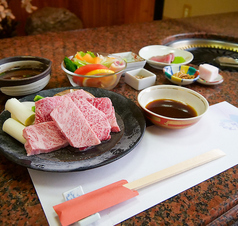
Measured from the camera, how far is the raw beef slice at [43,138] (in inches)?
29.5

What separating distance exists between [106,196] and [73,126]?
27 centimetres

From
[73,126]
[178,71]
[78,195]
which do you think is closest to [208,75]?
[178,71]

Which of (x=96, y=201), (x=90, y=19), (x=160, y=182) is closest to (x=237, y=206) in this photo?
(x=160, y=182)

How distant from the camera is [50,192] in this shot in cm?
69

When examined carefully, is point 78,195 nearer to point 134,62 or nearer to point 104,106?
point 104,106

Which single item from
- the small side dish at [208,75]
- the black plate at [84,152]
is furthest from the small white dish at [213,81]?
the black plate at [84,152]

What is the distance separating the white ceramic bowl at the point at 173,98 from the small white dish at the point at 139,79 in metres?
0.18

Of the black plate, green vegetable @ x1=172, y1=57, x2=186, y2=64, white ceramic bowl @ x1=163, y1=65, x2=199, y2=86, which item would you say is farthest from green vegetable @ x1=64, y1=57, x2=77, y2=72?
green vegetable @ x1=172, y1=57, x2=186, y2=64

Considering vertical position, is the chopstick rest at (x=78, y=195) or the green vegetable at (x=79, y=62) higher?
the green vegetable at (x=79, y=62)

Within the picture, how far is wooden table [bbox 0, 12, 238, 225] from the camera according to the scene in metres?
0.64

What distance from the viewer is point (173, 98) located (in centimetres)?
112

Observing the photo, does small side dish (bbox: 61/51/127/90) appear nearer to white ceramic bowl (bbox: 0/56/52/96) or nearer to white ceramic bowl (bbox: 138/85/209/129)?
white ceramic bowl (bbox: 0/56/52/96)

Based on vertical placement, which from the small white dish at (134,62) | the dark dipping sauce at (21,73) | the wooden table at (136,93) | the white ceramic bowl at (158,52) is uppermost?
the dark dipping sauce at (21,73)

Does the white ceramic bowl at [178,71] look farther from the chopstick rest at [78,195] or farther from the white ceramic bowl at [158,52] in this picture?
the chopstick rest at [78,195]
